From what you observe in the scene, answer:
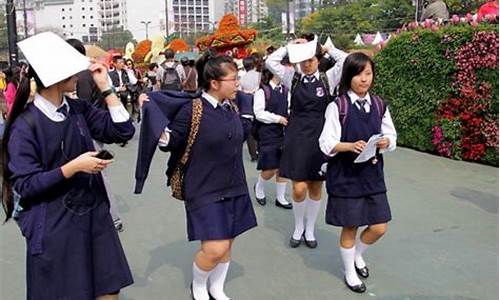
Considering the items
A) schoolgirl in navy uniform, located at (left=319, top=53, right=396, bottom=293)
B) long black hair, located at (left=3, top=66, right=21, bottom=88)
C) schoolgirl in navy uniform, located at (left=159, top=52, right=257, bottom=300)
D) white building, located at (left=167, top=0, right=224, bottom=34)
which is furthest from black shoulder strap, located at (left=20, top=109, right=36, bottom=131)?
white building, located at (left=167, top=0, right=224, bottom=34)

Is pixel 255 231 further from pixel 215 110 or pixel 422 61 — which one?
pixel 422 61

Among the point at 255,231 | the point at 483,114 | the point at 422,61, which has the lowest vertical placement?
the point at 255,231

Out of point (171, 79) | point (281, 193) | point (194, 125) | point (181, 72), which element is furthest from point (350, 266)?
point (181, 72)

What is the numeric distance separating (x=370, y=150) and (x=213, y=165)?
0.99m

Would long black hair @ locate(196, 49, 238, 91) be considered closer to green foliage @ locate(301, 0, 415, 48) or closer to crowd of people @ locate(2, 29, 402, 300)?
crowd of people @ locate(2, 29, 402, 300)

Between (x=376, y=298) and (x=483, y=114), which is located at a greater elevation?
(x=483, y=114)

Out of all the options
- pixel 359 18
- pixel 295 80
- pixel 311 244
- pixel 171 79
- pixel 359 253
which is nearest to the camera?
pixel 359 253

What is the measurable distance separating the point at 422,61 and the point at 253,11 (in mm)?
94358

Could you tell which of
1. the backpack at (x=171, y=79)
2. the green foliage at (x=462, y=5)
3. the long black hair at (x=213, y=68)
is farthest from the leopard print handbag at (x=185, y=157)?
the green foliage at (x=462, y=5)

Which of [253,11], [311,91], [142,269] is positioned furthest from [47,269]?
[253,11]

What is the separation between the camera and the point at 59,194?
2496 millimetres

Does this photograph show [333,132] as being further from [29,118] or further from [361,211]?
[29,118]

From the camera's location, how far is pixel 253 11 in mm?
100000

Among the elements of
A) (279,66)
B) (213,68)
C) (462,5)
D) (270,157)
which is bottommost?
(270,157)
